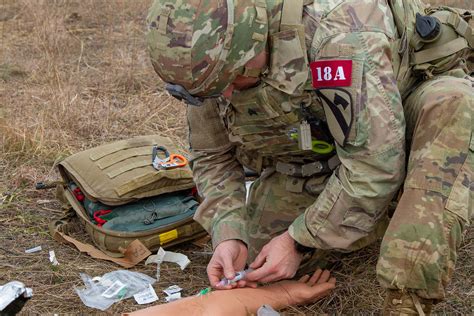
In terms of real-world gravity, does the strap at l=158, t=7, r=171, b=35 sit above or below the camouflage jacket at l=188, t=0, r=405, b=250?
above

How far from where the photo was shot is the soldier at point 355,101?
2.66 metres

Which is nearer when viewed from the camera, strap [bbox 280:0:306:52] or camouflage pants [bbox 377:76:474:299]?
camouflage pants [bbox 377:76:474:299]

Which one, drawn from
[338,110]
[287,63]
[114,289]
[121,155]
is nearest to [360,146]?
[338,110]

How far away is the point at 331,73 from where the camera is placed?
271cm

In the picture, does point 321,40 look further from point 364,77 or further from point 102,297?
point 102,297

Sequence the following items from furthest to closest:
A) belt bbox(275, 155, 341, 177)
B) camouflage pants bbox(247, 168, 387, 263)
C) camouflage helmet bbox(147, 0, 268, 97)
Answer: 1. camouflage pants bbox(247, 168, 387, 263)
2. belt bbox(275, 155, 341, 177)
3. camouflage helmet bbox(147, 0, 268, 97)

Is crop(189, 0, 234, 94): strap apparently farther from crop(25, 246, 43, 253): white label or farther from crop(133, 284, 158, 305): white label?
crop(25, 246, 43, 253): white label

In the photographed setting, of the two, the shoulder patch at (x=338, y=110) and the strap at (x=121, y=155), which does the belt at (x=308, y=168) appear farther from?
the strap at (x=121, y=155)

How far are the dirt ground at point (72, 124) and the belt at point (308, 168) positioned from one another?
48cm

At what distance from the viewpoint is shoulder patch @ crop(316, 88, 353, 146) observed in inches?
107

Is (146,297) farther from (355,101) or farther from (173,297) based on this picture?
(355,101)

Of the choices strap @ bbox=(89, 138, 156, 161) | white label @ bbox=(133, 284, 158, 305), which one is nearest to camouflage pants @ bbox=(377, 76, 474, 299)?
white label @ bbox=(133, 284, 158, 305)

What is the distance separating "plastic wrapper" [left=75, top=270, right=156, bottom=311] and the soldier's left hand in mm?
750

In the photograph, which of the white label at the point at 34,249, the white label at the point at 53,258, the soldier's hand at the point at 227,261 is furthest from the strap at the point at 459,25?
the white label at the point at 34,249
